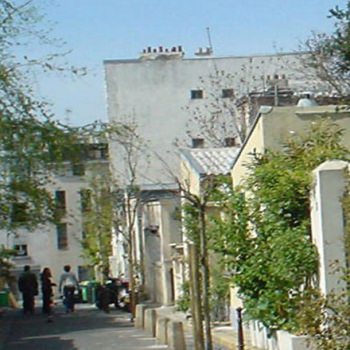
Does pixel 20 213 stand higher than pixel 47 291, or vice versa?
pixel 20 213

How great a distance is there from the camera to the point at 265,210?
20.5 meters

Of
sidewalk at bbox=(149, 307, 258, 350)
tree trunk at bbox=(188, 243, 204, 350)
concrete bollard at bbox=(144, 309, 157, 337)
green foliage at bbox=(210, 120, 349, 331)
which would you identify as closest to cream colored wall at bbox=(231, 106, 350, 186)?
green foliage at bbox=(210, 120, 349, 331)

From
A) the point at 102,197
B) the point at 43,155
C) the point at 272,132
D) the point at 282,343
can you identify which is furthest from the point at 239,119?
the point at 282,343

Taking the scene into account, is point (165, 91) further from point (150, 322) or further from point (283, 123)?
point (283, 123)

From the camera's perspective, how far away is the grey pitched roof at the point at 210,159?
107 ft

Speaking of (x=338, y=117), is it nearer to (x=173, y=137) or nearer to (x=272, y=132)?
(x=272, y=132)

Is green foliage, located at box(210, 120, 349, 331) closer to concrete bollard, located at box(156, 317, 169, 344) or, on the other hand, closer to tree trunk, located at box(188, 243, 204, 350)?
tree trunk, located at box(188, 243, 204, 350)

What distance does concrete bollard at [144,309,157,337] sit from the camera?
29.4 metres

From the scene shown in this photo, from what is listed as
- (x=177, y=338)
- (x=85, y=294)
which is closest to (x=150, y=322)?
(x=177, y=338)

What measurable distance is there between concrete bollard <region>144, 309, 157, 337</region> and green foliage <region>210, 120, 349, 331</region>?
319 inches

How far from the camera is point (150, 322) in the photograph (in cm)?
3014

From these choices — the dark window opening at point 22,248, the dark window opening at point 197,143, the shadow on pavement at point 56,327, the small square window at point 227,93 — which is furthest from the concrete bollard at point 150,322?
the dark window opening at point 22,248

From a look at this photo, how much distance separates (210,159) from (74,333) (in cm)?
606

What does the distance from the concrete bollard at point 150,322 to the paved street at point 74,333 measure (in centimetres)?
20
